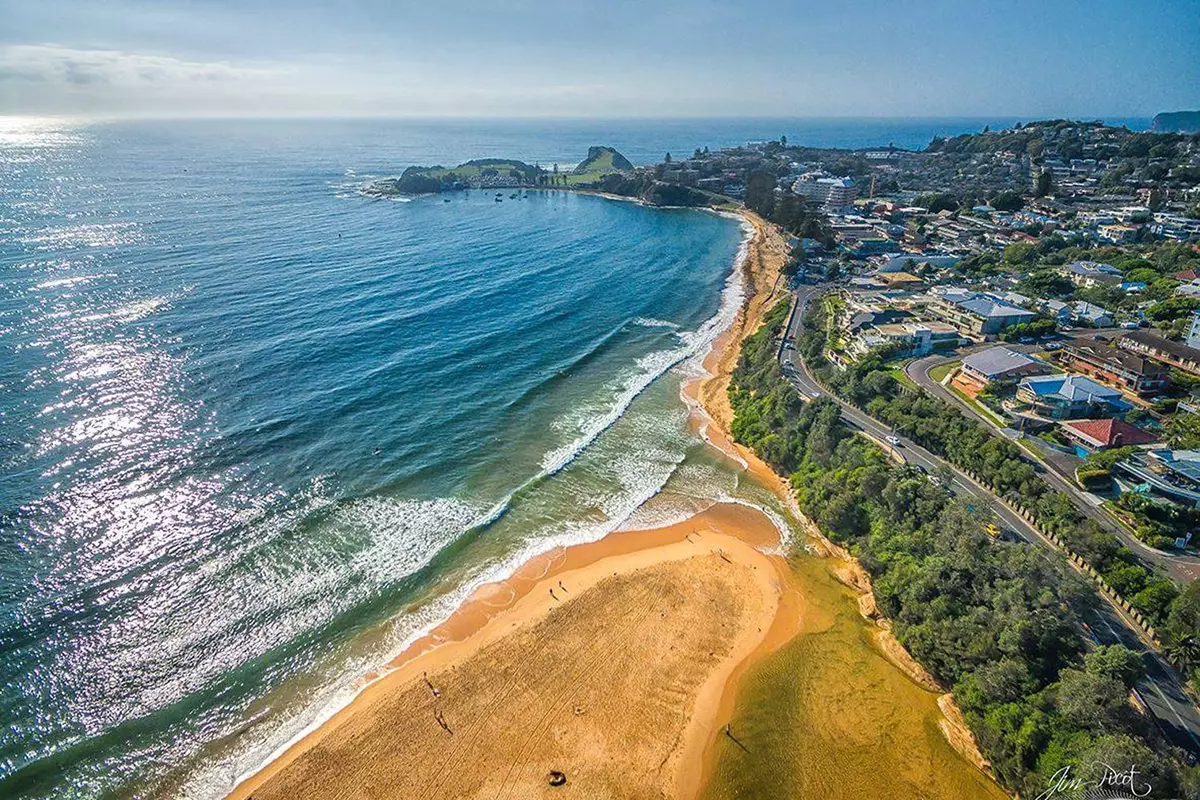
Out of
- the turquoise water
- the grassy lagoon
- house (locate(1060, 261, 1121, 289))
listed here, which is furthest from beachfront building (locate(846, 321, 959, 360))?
the grassy lagoon

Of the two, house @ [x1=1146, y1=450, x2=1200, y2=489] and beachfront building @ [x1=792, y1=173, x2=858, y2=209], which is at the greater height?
beachfront building @ [x1=792, y1=173, x2=858, y2=209]

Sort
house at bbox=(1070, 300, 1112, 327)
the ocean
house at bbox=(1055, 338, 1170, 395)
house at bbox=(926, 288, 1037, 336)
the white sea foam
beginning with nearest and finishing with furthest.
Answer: the white sea foam < the ocean < house at bbox=(1055, 338, 1170, 395) < house at bbox=(926, 288, 1037, 336) < house at bbox=(1070, 300, 1112, 327)

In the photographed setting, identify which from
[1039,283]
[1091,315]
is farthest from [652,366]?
[1039,283]

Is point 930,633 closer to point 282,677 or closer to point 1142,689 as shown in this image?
point 1142,689

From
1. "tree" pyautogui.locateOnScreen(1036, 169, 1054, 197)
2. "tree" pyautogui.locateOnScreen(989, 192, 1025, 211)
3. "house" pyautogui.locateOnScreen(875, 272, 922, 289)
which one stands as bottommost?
"house" pyautogui.locateOnScreen(875, 272, 922, 289)

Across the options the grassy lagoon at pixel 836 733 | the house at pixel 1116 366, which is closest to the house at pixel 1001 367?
the house at pixel 1116 366

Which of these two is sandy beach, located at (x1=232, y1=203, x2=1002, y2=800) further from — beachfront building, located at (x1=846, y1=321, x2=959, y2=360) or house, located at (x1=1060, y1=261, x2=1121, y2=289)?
house, located at (x1=1060, y1=261, x2=1121, y2=289)

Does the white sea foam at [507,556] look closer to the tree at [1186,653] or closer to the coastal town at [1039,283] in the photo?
the tree at [1186,653]

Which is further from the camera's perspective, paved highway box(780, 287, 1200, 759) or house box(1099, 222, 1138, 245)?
house box(1099, 222, 1138, 245)
